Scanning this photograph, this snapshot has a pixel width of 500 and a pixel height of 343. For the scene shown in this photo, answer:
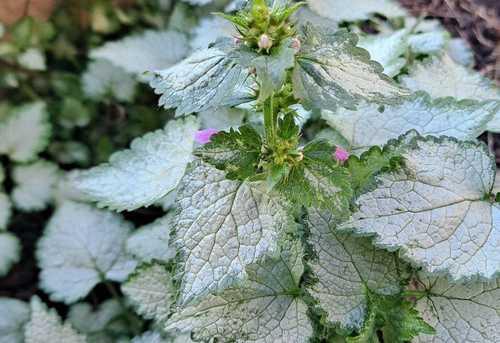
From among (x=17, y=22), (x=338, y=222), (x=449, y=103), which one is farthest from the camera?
(x=17, y=22)

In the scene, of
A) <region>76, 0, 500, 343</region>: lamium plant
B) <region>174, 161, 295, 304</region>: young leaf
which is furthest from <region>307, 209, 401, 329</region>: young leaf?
<region>174, 161, 295, 304</region>: young leaf

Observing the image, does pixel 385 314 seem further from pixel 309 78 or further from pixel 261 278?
pixel 309 78

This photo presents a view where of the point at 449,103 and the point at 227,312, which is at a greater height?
the point at 449,103

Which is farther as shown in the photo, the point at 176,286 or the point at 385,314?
the point at 385,314

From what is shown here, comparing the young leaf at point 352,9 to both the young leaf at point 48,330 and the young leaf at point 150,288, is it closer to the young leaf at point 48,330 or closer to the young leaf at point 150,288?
the young leaf at point 150,288

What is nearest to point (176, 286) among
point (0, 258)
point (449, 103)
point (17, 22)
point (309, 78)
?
point (309, 78)

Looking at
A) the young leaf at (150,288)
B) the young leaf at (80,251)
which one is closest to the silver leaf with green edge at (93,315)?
the young leaf at (80,251)
